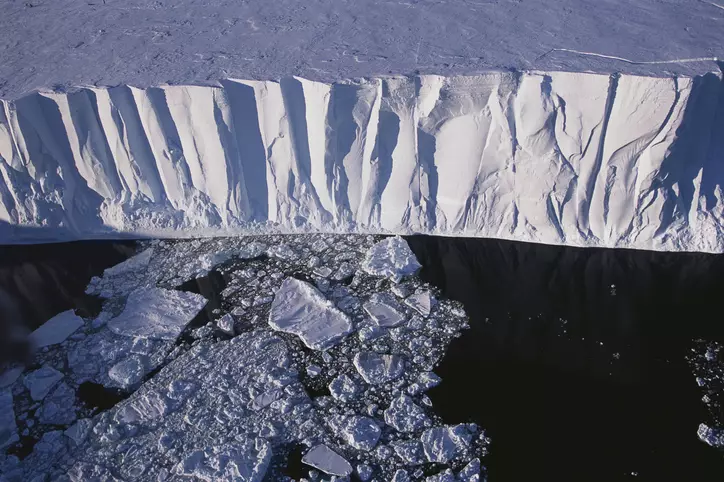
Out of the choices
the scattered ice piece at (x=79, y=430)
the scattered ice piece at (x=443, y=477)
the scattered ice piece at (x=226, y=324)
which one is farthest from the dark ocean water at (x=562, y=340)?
the scattered ice piece at (x=79, y=430)

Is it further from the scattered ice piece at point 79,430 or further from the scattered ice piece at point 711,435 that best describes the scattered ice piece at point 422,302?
the scattered ice piece at point 79,430

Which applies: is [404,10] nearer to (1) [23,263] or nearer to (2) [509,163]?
(2) [509,163]

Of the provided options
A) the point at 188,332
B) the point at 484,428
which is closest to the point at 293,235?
the point at 188,332

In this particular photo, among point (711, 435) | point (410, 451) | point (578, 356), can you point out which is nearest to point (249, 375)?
point (410, 451)

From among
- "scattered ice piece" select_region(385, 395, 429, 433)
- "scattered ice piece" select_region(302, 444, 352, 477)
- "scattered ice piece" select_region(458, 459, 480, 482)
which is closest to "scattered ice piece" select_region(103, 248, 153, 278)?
"scattered ice piece" select_region(302, 444, 352, 477)

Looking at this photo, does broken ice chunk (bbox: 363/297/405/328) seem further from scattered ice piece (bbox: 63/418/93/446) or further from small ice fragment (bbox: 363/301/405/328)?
scattered ice piece (bbox: 63/418/93/446)

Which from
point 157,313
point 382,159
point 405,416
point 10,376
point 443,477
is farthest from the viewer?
point 382,159

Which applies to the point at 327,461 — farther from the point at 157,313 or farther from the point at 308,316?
the point at 157,313
